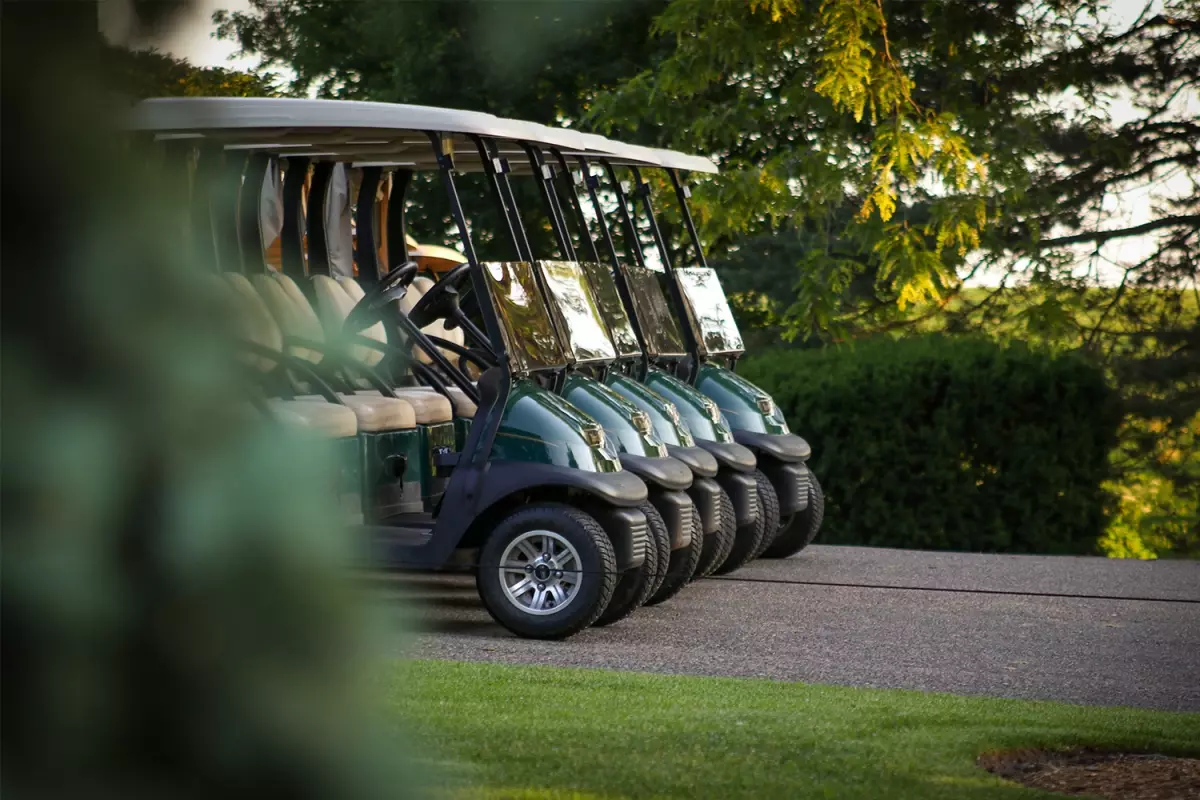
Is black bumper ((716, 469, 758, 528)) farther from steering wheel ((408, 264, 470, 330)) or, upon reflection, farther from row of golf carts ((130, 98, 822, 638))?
steering wheel ((408, 264, 470, 330))

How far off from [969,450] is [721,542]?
17.8 feet

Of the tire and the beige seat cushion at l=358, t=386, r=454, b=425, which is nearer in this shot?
the beige seat cushion at l=358, t=386, r=454, b=425

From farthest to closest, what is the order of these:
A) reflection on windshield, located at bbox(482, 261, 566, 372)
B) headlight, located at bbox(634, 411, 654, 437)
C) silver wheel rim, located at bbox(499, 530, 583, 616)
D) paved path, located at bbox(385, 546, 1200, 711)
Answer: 1. headlight, located at bbox(634, 411, 654, 437)
2. reflection on windshield, located at bbox(482, 261, 566, 372)
3. silver wheel rim, located at bbox(499, 530, 583, 616)
4. paved path, located at bbox(385, 546, 1200, 711)

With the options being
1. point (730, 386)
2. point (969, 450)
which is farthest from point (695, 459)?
point (969, 450)

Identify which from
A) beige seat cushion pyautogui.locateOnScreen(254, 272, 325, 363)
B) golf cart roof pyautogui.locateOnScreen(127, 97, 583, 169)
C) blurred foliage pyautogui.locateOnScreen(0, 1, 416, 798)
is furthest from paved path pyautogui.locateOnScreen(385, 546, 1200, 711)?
blurred foliage pyautogui.locateOnScreen(0, 1, 416, 798)

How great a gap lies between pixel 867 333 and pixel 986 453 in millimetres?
4124

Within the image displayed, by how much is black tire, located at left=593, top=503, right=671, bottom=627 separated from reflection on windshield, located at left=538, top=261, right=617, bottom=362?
3.29 ft

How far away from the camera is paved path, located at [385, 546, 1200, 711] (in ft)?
22.4

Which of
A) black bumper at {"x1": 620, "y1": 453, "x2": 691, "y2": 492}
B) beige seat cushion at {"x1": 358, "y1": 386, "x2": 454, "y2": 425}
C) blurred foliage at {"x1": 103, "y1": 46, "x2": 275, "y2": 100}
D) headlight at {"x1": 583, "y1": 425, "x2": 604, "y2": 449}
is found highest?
beige seat cushion at {"x1": 358, "y1": 386, "x2": 454, "y2": 425}

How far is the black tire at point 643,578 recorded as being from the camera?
7547mm

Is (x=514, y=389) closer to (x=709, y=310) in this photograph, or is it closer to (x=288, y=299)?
(x=288, y=299)

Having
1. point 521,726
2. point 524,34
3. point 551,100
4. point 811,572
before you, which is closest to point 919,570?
point 811,572

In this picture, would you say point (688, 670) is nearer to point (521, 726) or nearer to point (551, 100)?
point (521, 726)

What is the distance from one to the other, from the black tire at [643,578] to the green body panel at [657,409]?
0.88m
